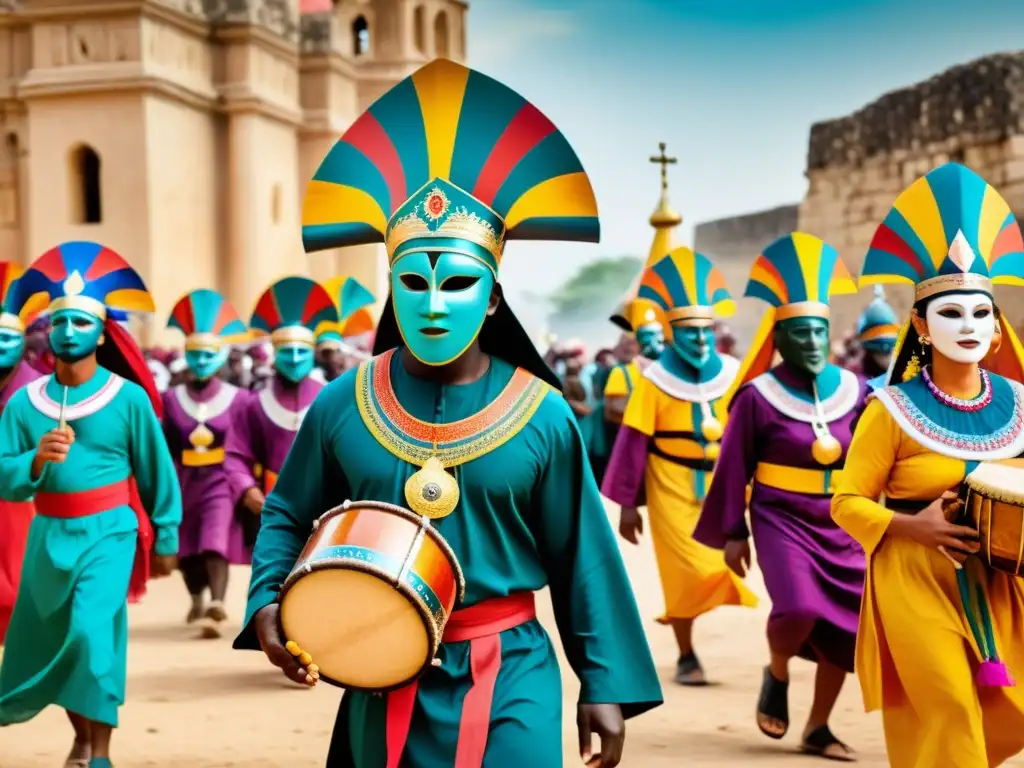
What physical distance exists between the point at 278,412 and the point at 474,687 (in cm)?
648

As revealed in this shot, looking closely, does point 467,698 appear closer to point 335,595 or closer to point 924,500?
point 335,595

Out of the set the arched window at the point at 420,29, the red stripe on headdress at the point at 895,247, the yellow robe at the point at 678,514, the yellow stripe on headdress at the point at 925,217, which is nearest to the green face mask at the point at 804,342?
the yellow robe at the point at 678,514

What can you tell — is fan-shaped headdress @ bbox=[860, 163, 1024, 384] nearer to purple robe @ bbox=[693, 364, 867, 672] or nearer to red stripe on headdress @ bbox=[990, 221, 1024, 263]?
red stripe on headdress @ bbox=[990, 221, 1024, 263]

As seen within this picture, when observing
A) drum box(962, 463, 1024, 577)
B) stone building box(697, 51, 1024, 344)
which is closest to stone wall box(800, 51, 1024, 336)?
stone building box(697, 51, 1024, 344)

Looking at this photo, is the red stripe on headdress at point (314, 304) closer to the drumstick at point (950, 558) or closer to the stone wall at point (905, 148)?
the drumstick at point (950, 558)

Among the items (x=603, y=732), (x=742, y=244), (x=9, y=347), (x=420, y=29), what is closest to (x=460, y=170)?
(x=603, y=732)

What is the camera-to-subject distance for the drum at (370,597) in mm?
3500

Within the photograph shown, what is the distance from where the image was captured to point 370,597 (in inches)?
138

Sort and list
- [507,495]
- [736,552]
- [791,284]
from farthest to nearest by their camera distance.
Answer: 1. [791,284]
2. [736,552]
3. [507,495]

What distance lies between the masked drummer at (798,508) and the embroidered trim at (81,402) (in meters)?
2.84

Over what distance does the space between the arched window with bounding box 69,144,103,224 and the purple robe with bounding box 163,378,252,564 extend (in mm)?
25170

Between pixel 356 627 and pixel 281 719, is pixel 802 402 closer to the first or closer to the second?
pixel 281 719

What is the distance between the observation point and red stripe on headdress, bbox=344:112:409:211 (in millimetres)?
4137

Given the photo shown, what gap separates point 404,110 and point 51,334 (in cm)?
332
